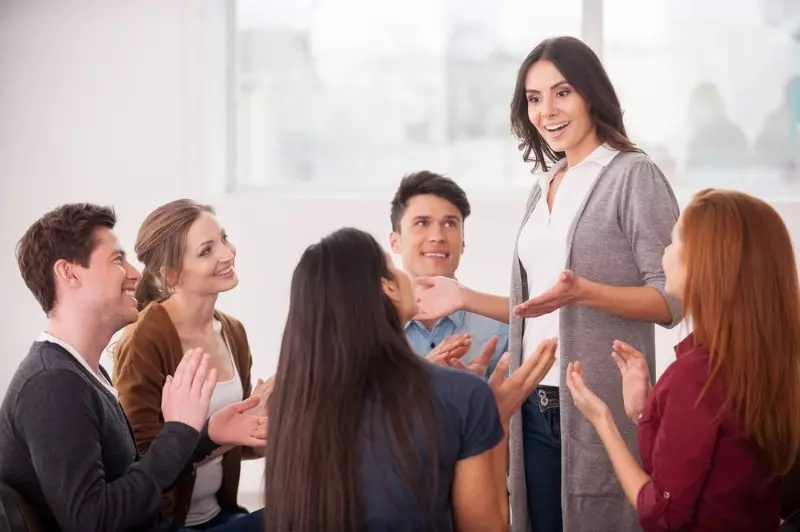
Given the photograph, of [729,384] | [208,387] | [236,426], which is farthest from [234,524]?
[729,384]

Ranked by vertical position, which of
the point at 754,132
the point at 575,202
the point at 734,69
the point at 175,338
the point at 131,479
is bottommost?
the point at 131,479

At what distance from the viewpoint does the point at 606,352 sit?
88.1 inches

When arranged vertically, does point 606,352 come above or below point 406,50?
below

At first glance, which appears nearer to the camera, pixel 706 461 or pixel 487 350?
pixel 706 461

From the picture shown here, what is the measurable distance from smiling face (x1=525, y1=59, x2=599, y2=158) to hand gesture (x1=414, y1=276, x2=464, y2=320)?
423mm

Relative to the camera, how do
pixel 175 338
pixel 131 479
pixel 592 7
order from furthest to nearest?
pixel 592 7
pixel 175 338
pixel 131 479

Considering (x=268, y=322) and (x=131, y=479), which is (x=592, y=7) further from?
(x=131, y=479)

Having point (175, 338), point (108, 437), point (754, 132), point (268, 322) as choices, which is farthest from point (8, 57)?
point (754, 132)

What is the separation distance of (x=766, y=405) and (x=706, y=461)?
0.46 feet

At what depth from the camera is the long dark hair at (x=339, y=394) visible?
160cm

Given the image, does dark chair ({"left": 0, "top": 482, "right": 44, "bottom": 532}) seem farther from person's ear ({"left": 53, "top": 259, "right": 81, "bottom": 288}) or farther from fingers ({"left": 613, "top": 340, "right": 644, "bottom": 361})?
fingers ({"left": 613, "top": 340, "right": 644, "bottom": 361})

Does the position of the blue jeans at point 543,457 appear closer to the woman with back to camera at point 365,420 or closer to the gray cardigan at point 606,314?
the gray cardigan at point 606,314

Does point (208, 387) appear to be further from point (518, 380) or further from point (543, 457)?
point (543, 457)

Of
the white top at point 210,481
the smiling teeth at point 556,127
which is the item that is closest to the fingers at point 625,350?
the smiling teeth at point 556,127
